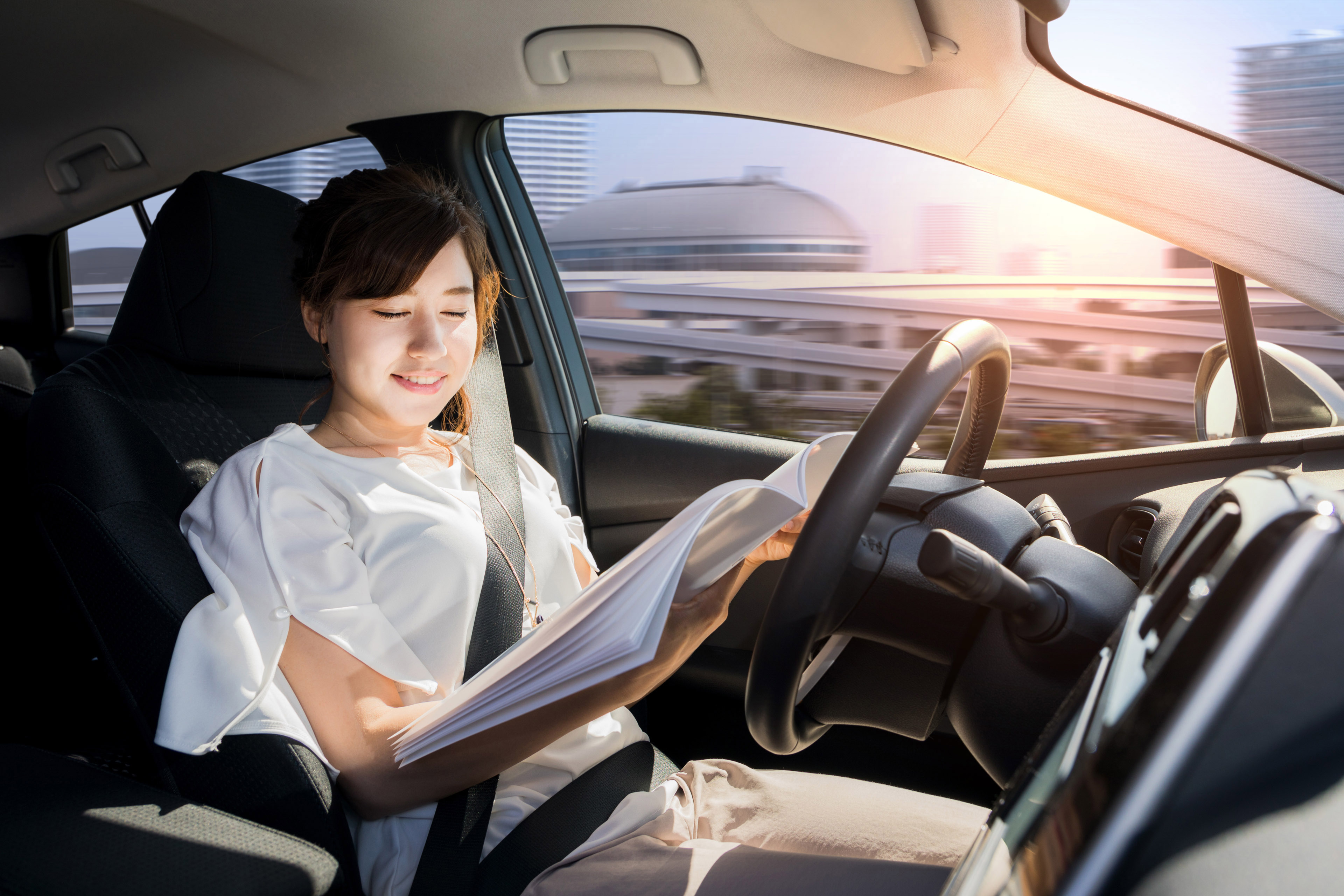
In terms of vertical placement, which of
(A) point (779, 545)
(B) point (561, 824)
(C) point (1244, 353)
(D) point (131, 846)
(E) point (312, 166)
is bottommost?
(B) point (561, 824)

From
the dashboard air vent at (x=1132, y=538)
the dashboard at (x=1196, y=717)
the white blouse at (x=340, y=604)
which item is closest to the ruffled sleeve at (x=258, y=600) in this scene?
the white blouse at (x=340, y=604)

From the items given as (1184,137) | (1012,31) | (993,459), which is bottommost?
(993,459)

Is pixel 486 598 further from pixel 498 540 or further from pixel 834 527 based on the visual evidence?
pixel 834 527

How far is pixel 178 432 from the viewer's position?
1135 mm

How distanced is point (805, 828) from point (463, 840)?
1.22 ft

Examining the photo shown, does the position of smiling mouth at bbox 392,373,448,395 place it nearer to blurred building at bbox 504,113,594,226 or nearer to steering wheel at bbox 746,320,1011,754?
steering wheel at bbox 746,320,1011,754

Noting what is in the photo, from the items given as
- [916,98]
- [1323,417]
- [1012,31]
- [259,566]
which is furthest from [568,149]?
[1323,417]

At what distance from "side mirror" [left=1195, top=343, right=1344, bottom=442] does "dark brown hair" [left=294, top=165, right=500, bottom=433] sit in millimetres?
1192

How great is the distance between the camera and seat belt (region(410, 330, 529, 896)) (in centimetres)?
95

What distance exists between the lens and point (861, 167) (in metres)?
1.76

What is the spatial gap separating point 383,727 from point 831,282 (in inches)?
Answer: 53.8

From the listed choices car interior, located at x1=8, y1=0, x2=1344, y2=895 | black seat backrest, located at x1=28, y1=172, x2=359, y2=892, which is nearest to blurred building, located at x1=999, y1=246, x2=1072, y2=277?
car interior, located at x1=8, y1=0, x2=1344, y2=895

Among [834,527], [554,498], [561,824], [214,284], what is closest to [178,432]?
[214,284]

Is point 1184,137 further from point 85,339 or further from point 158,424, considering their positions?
point 85,339
